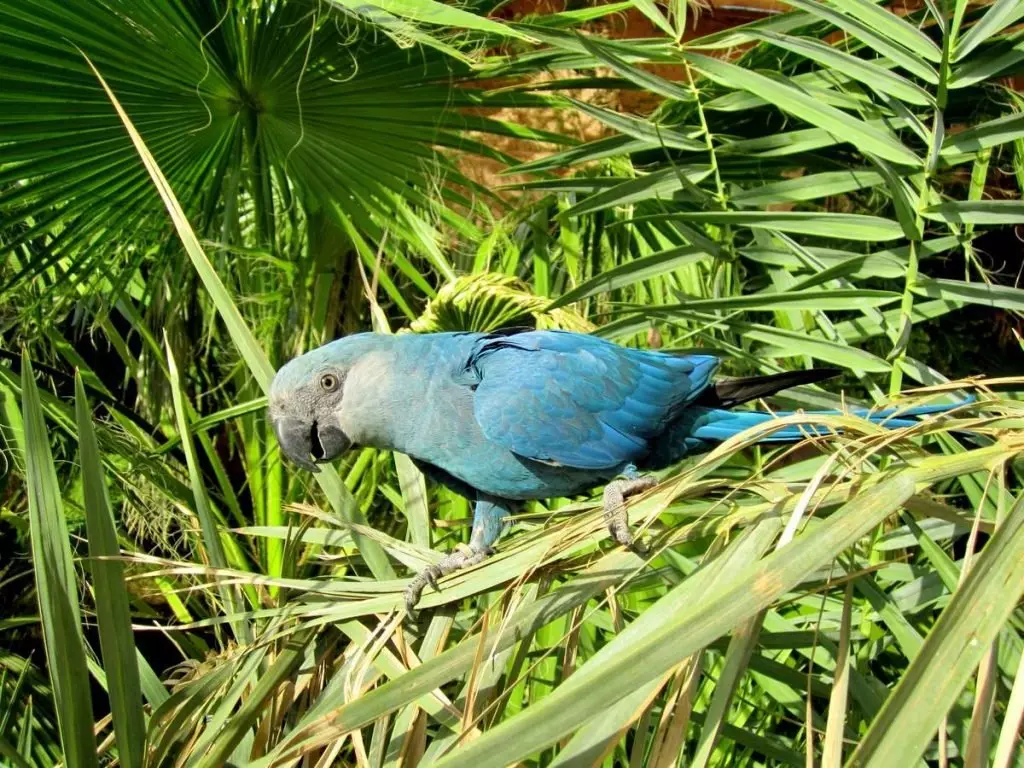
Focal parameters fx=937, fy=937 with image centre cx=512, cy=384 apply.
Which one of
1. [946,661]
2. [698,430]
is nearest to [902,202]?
[698,430]

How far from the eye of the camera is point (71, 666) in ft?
2.69

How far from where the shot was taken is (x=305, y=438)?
1.54 metres

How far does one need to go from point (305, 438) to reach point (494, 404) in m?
0.32

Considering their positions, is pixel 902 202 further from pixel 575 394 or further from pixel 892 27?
pixel 575 394

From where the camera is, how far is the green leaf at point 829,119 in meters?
1.52

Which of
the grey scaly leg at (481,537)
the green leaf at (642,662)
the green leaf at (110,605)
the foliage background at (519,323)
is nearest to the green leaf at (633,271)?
the foliage background at (519,323)

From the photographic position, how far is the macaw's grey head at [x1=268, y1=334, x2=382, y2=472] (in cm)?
152

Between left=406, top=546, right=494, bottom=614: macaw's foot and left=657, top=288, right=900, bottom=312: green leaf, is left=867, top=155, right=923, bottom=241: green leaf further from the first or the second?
left=406, top=546, right=494, bottom=614: macaw's foot

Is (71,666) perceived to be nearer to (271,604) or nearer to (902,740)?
(902,740)

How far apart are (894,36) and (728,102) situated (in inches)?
15.8

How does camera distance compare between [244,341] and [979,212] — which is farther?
[979,212]

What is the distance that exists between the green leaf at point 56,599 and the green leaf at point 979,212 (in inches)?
53.6

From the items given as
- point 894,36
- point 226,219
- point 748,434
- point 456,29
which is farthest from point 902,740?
point 226,219

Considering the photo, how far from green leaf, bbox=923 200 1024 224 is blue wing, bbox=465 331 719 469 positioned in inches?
17.9
